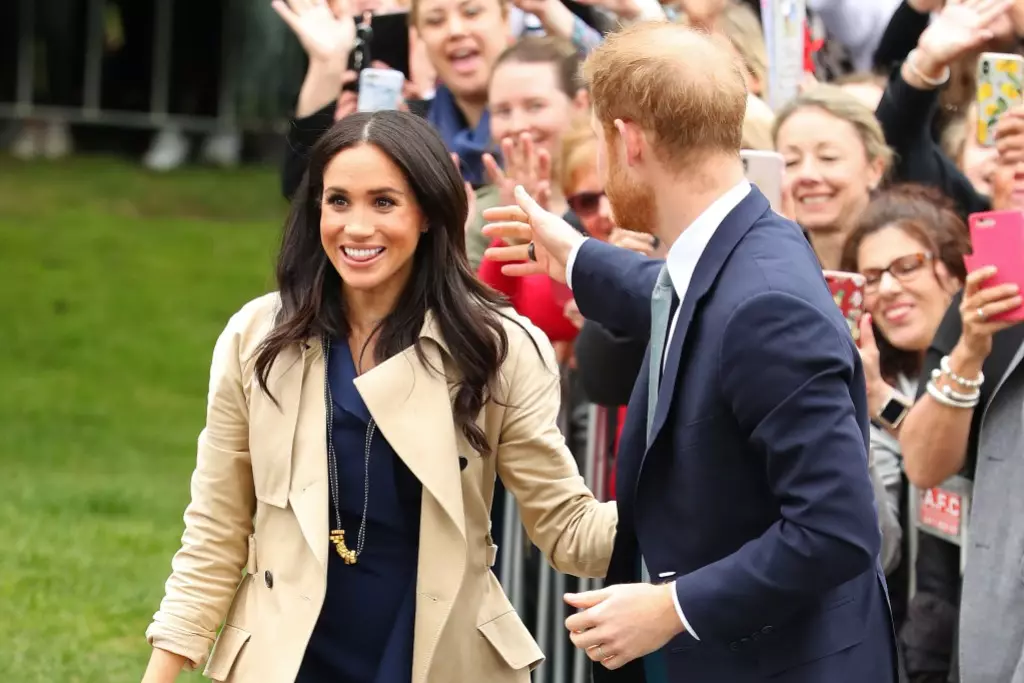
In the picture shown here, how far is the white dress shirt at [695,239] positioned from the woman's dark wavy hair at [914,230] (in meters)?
2.18

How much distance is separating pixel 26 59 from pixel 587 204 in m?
15.3

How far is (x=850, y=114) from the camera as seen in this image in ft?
18.4

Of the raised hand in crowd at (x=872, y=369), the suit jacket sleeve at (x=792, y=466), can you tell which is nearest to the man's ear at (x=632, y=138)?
the suit jacket sleeve at (x=792, y=466)

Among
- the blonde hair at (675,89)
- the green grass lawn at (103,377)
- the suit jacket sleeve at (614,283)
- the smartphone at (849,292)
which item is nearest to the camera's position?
the blonde hair at (675,89)

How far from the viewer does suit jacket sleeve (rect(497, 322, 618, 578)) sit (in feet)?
12.1

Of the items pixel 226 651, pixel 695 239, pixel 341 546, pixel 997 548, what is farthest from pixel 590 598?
pixel 997 548

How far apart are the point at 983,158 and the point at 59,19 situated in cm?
1539

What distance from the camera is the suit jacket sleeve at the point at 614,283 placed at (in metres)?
3.52

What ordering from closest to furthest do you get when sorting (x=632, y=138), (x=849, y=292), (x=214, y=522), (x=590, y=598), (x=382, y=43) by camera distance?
(x=590, y=598)
(x=632, y=138)
(x=214, y=522)
(x=849, y=292)
(x=382, y=43)

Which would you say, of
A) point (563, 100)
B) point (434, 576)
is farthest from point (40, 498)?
point (434, 576)

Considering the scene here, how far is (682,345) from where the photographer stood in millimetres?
3014

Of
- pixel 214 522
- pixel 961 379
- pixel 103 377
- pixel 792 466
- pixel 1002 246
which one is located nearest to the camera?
pixel 792 466

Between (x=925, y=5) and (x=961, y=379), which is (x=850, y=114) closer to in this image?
(x=925, y=5)

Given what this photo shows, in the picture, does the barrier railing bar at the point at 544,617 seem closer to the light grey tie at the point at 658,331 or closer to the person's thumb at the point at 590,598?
the light grey tie at the point at 658,331
